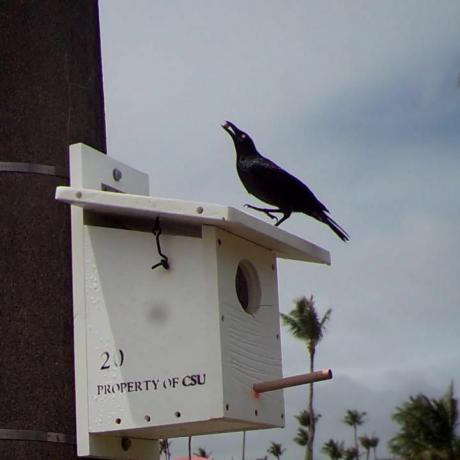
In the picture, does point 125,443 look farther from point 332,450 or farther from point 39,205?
point 332,450

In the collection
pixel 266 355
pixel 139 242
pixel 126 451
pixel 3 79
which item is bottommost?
pixel 126 451

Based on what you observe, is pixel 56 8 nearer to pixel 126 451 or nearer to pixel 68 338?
pixel 68 338

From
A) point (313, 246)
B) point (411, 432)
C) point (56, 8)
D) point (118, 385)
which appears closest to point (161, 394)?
point (118, 385)

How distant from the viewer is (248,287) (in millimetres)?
4852

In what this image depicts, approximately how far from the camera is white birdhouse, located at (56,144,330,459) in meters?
4.26

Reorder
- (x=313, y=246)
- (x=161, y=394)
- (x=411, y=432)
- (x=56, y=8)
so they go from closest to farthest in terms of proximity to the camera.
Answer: (x=161, y=394) → (x=56, y=8) → (x=313, y=246) → (x=411, y=432)

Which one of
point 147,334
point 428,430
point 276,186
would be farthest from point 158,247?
point 428,430

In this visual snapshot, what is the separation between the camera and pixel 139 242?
4531 mm

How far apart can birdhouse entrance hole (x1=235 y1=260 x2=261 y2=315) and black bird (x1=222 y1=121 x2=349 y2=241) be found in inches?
9.0

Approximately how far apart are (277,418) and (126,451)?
1.89 feet

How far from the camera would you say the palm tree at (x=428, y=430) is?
181 ft

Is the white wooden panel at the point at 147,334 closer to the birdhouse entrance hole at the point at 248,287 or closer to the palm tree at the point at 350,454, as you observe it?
the birdhouse entrance hole at the point at 248,287

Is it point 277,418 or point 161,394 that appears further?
point 277,418

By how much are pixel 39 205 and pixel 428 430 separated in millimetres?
53361
